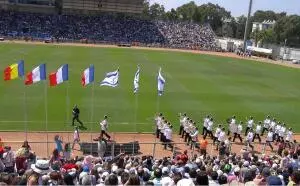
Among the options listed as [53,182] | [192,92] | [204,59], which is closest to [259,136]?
[192,92]

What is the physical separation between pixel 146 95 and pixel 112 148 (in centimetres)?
1557

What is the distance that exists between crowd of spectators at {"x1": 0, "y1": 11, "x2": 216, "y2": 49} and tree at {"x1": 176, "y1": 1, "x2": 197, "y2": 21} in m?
48.5

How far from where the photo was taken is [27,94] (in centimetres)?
3272

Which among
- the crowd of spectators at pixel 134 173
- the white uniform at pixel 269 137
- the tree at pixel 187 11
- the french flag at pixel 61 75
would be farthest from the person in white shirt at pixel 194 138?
the tree at pixel 187 11

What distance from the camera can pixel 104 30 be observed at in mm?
89750

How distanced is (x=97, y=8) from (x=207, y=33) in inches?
956

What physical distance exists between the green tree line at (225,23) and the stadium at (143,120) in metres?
57.2

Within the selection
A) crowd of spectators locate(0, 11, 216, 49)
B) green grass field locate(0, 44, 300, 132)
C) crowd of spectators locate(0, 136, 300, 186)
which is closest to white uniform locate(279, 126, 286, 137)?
green grass field locate(0, 44, 300, 132)

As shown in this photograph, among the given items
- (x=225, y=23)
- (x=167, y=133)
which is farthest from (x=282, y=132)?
(x=225, y=23)

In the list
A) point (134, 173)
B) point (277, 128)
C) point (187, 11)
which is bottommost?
point (277, 128)

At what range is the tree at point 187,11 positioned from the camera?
14838cm

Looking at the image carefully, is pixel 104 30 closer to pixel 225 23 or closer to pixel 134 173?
pixel 134 173

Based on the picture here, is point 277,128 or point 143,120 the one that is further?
point 143,120

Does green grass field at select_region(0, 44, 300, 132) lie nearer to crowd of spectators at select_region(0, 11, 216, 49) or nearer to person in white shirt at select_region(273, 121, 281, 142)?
person in white shirt at select_region(273, 121, 281, 142)
